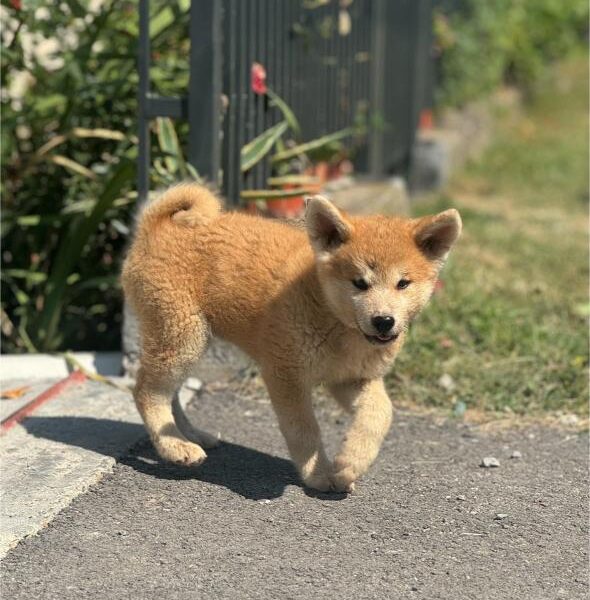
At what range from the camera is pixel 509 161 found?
40.8 ft

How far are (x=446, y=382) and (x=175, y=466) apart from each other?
1.61 m

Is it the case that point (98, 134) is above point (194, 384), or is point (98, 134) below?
above

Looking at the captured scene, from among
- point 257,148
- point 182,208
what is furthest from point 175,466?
point 257,148

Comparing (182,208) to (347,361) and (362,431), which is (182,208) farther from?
(362,431)

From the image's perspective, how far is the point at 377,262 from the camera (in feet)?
13.2

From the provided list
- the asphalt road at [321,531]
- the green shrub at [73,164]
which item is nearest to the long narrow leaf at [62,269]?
the green shrub at [73,164]

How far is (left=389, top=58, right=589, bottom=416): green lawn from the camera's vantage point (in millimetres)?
5590

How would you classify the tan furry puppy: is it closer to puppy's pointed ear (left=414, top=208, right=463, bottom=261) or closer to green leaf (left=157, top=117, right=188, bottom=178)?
puppy's pointed ear (left=414, top=208, right=463, bottom=261)

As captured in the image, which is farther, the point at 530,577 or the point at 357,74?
the point at 357,74

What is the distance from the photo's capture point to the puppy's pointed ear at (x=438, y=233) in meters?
4.11

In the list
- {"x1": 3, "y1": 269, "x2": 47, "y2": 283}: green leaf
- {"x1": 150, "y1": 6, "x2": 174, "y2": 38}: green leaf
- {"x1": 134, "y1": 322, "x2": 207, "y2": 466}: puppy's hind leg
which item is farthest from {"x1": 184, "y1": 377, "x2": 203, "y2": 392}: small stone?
{"x1": 150, "y1": 6, "x2": 174, "y2": 38}: green leaf

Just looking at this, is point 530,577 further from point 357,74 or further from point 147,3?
point 357,74

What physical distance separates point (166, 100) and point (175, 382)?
5.38 feet

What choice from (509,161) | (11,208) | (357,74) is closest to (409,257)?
(11,208)
